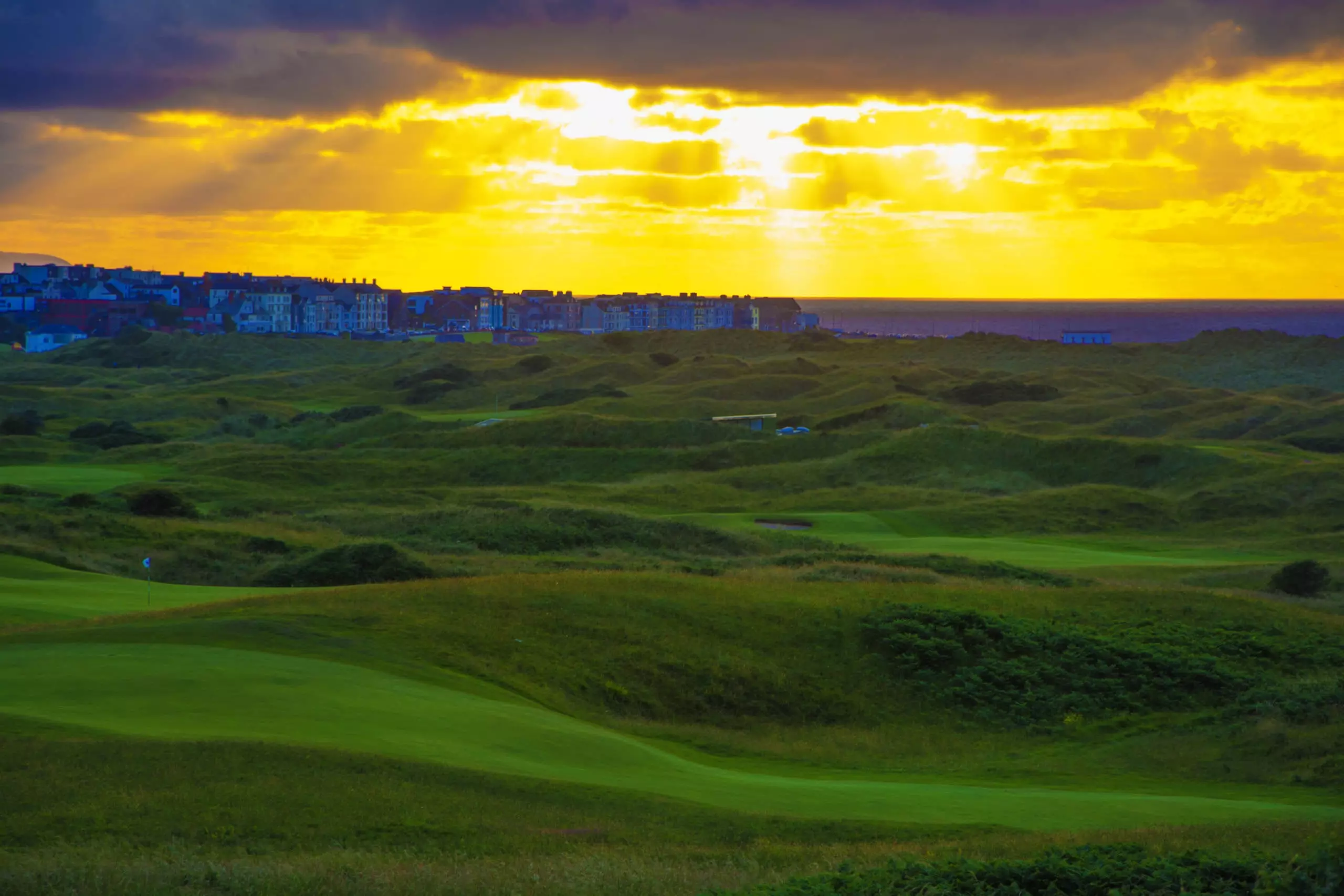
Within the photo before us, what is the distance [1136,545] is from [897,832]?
4895 cm

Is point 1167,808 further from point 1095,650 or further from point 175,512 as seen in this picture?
point 175,512

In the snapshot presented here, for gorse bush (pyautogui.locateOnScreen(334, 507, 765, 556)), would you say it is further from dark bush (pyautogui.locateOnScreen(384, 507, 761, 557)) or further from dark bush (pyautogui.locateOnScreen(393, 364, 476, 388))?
dark bush (pyautogui.locateOnScreen(393, 364, 476, 388))

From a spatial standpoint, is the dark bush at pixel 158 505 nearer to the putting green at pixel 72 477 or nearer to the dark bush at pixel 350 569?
the putting green at pixel 72 477

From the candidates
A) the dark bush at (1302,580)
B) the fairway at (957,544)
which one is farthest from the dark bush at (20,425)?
the dark bush at (1302,580)

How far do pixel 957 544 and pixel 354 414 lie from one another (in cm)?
6888

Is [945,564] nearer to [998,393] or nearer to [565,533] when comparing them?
[565,533]

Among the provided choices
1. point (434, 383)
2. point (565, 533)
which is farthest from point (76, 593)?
point (434, 383)

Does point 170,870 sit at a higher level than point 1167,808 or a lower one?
higher

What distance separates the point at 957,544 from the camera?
5909 cm

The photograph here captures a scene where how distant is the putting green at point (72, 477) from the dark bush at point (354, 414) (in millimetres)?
31640

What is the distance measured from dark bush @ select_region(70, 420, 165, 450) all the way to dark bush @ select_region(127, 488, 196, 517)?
124ft

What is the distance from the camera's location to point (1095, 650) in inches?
1346

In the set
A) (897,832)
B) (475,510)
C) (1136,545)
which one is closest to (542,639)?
(897,832)

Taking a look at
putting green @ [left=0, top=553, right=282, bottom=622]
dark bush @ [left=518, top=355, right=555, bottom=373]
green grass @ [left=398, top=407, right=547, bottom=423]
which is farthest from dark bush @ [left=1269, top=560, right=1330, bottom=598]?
dark bush @ [left=518, top=355, right=555, bottom=373]
